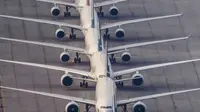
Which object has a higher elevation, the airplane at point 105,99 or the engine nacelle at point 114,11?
the engine nacelle at point 114,11

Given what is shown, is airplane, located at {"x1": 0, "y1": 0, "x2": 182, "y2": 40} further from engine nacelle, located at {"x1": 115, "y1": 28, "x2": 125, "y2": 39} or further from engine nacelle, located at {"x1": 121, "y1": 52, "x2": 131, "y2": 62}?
engine nacelle, located at {"x1": 121, "y1": 52, "x2": 131, "y2": 62}

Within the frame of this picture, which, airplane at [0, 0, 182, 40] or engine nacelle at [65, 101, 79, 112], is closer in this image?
engine nacelle at [65, 101, 79, 112]

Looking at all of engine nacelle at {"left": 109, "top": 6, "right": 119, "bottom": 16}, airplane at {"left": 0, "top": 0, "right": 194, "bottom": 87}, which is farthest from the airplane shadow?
engine nacelle at {"left": 109, "top": 6, "right": 119, "bottom": 16}

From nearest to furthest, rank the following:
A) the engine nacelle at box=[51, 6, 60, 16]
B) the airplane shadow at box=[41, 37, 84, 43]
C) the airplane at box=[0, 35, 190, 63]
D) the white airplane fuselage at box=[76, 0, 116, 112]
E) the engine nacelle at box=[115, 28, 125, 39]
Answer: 1. the white airplane fuselage at box=[76, 0, 116, 112]
2. the airplane at box=[0, 35, 190, 63]
3. the airplane shadow at box=[41, 37, 84, 43]
4. the engine nacelle at box=[115, 28, 125, 39]
5. the engine nacelle at box=[51, 6, 60, 16]

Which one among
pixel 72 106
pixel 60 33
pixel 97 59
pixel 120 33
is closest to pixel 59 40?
pixel 60 33

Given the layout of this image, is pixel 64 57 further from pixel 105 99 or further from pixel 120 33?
pixel 105 99

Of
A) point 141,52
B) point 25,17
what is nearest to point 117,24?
point 141,52

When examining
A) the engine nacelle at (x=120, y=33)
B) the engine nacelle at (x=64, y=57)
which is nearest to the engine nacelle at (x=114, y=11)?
the engine nacelle at (x=120, y=33)

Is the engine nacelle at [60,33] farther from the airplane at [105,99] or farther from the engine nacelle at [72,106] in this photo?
the engine nacelle at [72,106]
